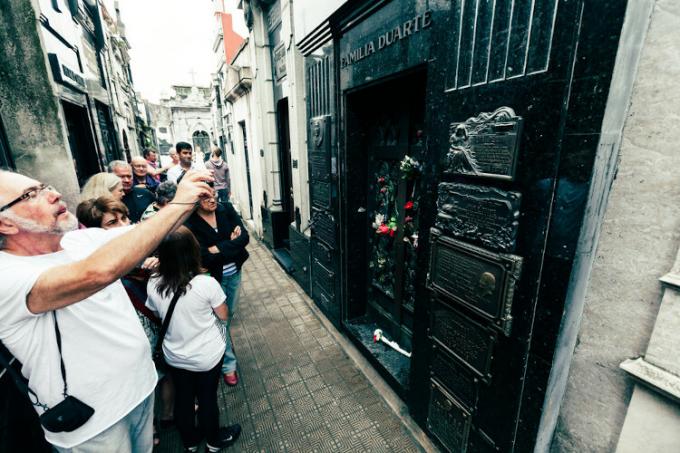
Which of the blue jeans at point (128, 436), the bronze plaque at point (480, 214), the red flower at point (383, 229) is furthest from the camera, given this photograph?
the red flower at point (383, 229)

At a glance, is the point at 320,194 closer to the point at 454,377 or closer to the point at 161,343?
the point at 161,343

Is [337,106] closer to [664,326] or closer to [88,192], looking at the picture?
[88,192]

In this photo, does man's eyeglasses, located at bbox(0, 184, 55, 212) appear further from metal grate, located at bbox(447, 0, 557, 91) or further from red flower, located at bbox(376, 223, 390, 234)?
red flower, located at bbox(376, 223, 390, 234)

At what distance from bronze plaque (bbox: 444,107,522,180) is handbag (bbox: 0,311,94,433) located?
7.50ft

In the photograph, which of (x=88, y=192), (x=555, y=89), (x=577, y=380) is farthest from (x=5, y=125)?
(x=577, y=380)

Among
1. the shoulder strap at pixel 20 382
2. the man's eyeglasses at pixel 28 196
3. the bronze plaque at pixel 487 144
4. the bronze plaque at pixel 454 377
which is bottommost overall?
the bronze plaque at pixel 454 377

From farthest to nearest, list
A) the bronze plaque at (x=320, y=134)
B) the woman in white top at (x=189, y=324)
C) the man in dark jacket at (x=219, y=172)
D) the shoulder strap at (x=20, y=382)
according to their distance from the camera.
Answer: the man in dark jacket at (x=219, y=172) < the bronze plaque at (x=320, y=134) < the woman in white top at (x=189, y=324) < the shoulder strap at (x=20, y=382)

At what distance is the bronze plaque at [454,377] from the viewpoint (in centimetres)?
204

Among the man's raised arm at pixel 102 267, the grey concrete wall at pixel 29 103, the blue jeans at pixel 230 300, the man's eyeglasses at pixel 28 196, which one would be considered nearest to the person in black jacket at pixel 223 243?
the blue jeans at pixel 230 300

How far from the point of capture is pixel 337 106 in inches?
132

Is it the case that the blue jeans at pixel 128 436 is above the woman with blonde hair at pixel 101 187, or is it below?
below

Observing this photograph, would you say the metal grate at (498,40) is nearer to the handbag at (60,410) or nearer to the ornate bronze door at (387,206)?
the ornate bronze door at (387,206)

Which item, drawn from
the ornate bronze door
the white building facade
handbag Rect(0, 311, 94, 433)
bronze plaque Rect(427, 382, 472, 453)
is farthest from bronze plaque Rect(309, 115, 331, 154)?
handbag Rect(0, 311, 94, 433)

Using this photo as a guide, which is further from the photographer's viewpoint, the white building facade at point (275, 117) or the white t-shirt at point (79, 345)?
the white building facade at point (275, 117)
